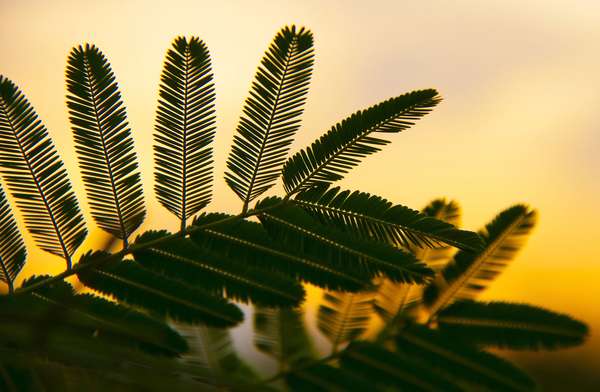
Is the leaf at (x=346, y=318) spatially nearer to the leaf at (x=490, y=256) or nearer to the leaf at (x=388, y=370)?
the leaf at (x=388, y=370)

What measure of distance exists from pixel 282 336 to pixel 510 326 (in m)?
0.63

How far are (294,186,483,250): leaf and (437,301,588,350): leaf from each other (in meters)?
0.35

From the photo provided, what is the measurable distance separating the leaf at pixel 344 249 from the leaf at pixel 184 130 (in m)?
0.20

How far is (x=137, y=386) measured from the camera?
58cm

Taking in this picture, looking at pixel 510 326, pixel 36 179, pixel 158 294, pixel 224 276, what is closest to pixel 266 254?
pixel 224 276

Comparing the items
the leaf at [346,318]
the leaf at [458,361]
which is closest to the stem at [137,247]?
the leaf at [346,318]

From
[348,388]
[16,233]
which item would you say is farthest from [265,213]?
[16,233]

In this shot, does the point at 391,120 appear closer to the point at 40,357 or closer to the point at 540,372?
the point at 540,372

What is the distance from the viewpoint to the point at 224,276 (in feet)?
4.47

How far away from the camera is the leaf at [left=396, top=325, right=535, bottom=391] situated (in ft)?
4.83

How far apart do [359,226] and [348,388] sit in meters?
0.40

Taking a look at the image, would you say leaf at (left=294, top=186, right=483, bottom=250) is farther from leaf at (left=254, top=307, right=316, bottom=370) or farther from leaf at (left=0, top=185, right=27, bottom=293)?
leaf at (left=0, top=185, right=27, bottom=293)

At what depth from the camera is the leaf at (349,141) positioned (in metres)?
1.37

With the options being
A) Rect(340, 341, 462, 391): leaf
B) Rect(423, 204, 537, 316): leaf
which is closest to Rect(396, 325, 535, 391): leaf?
Rect(340, 341, 462, 391): leaf
